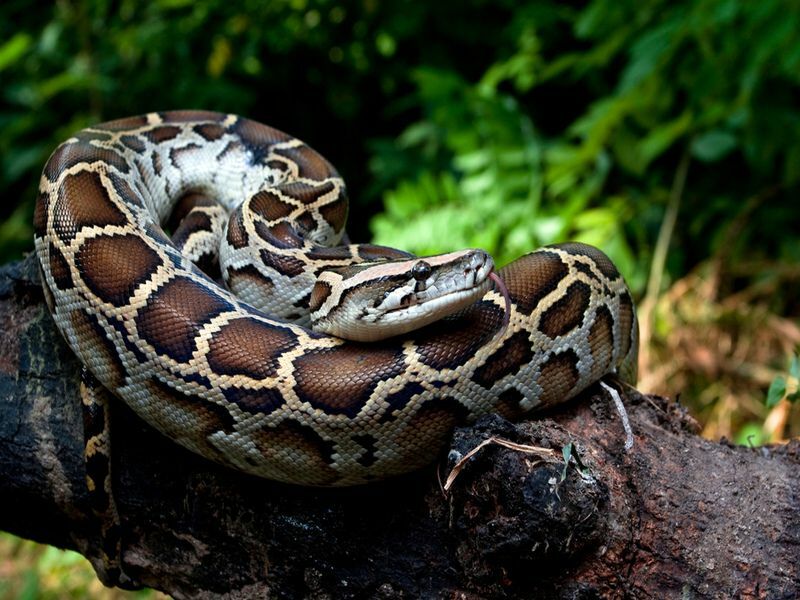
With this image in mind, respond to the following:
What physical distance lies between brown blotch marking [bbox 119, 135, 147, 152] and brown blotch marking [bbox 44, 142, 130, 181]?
186mm

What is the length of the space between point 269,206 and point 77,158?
0.97 m

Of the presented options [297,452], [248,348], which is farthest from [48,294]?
[297,452]

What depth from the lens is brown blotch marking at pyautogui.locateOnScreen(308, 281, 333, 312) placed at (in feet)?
11.1

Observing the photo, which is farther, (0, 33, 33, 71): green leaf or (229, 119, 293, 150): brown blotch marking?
(0, 33, 33, 71): green leaf

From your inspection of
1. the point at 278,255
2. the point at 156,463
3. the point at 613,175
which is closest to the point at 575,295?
the point at 278,255

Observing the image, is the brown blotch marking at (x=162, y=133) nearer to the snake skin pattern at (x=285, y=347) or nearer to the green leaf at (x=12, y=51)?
the snake skin pattern at (x=285, y=347)

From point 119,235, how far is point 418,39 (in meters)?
4.85

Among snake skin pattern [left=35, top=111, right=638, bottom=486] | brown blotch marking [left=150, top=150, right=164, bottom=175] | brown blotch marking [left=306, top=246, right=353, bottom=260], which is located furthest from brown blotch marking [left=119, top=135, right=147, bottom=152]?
brown blotch marking [left=306, top=246, right=353, bottom=260]

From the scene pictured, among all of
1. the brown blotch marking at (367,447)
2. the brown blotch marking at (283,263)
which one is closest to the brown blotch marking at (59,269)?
the brown blotch marking at (283,263)

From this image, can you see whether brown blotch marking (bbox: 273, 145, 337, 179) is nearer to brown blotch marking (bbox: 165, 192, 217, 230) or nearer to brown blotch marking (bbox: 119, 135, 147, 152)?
brown blotch marking (bbox: 165, 192, 217, 230)

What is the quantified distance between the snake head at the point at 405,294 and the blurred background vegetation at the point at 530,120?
2.91 metres

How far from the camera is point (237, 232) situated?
13.1 feet

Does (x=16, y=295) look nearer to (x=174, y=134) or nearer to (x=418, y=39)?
(x=174, y=134)

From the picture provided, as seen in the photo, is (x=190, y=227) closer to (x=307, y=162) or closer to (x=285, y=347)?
(x=307, y=162)
